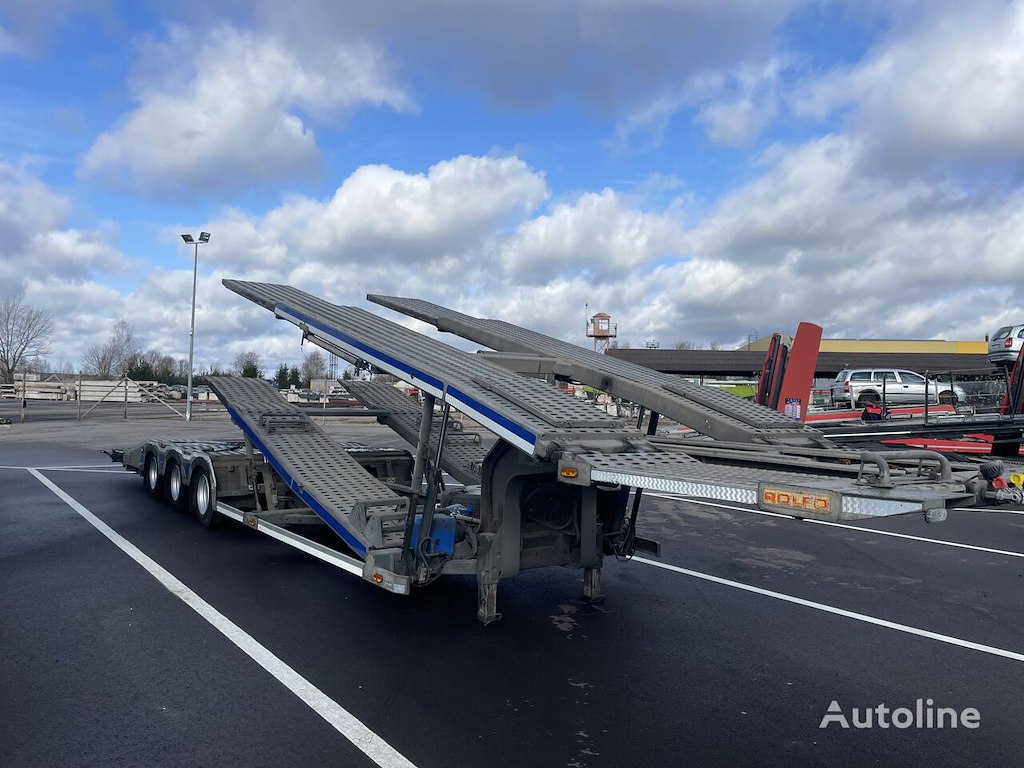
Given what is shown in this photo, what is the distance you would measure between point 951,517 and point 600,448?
31.3 feet

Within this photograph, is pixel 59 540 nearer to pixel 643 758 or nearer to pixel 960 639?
pixel 643 758

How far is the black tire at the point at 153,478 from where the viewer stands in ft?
35.3

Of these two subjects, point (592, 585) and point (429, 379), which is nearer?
point (429, 379)

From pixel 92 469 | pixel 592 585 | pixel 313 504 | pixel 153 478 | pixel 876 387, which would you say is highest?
pixel 876 387

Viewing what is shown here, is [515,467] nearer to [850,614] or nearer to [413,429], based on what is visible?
[850,614]

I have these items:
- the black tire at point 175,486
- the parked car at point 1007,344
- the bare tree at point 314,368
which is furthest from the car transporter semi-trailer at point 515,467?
the bare tree at point 314,368

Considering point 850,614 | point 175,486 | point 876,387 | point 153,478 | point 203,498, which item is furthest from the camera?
point 876,387

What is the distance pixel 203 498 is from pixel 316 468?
9.03ft

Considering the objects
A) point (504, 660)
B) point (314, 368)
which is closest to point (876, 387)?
point (504, 660)

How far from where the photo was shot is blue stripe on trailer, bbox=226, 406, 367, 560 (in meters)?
5.82

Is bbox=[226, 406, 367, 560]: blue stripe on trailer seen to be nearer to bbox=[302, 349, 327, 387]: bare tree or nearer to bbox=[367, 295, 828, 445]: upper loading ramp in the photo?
bbox=[367, 295, 828, 445]: upper loading ramp

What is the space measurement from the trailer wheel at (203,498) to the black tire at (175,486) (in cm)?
33

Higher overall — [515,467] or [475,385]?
[475,385]

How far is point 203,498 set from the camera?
29.4 feet
